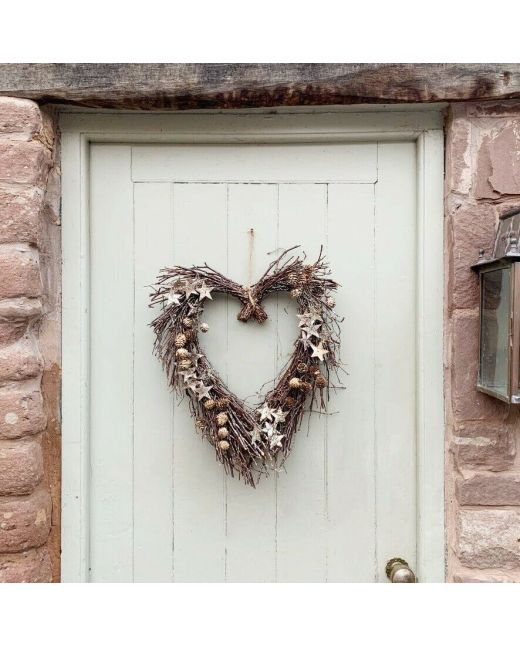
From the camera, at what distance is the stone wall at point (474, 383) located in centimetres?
149

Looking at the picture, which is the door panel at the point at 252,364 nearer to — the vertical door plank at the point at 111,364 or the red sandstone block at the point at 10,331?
the vertical door plank at the point at 111,364

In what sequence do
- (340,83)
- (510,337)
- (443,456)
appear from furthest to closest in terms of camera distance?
1. (443,456)
2. (340,83)
3. (510,337)

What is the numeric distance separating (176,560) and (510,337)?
46.7 inches

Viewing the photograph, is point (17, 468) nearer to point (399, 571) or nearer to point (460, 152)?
point (399, 571)

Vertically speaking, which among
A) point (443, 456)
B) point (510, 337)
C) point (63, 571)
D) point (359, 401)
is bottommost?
point (63, 571)

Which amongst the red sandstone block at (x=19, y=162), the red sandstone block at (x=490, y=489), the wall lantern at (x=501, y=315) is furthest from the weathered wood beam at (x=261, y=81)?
the red sandstone block at (x=490, y=489)

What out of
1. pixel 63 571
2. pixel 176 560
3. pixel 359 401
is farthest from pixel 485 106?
pixel 63 571

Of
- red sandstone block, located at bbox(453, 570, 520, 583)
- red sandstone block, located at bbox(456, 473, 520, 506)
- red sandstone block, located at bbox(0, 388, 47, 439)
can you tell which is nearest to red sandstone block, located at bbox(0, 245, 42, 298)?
red sandstone block, located at bbox(0, 388, 47, 439)

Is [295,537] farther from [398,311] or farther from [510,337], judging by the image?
[510,337]

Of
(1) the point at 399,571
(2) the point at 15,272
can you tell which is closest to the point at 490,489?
(1) the point at 399,571

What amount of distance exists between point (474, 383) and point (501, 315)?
23 centimetres

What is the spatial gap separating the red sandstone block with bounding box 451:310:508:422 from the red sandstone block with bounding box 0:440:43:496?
1209 mm

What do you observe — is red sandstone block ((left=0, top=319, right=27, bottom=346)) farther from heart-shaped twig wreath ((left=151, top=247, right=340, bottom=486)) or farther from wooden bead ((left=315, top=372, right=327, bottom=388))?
wooden bead ((left=315, top=372, right=327, bottom=388))

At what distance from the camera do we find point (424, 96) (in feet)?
4.83
